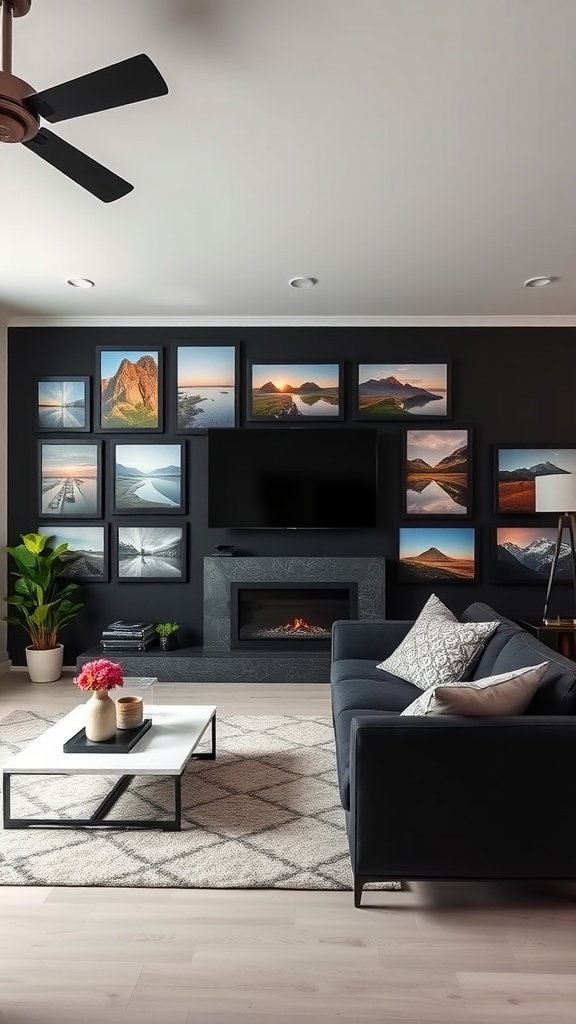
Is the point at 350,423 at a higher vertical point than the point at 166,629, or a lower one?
higher

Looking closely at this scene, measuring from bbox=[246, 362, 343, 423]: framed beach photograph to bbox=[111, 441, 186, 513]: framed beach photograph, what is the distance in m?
0.72

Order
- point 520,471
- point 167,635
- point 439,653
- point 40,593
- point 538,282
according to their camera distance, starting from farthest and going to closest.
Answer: point 520,471 < point 167,635 < point 40,593 < point 538,282 < point 439,653

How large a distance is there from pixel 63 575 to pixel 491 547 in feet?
11.3

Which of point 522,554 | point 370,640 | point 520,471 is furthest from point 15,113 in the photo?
point 522,554

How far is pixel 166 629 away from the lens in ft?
18.7

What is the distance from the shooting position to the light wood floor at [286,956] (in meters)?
1.89

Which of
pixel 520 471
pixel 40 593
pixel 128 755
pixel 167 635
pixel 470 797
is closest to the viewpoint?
pixel 470 797

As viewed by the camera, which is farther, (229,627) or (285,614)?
(285,614)

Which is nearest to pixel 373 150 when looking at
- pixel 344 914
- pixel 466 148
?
pixel 466 148

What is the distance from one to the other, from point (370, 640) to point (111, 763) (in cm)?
183

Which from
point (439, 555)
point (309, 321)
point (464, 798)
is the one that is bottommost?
point (464, 798)

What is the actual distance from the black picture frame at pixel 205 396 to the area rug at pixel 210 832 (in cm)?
273

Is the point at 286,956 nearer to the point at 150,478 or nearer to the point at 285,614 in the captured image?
the point at 285,614

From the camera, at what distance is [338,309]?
555 cm
